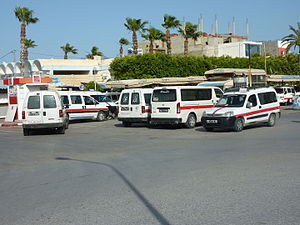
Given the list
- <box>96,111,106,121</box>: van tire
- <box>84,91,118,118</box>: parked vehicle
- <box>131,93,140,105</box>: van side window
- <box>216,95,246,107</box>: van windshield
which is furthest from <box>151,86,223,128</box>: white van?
<box>84,91,118,118</box>: parked vehicle

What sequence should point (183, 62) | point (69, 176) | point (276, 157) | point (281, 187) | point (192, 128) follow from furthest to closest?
point (183, 62)
point (192, 128)
point (276, 157)
point (69, 176)
point (281, 187)

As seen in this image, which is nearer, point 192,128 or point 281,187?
point 281,187

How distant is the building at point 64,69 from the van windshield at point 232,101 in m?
39.5

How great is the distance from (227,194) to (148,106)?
48.4 ft

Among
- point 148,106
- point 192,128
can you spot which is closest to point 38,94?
point 148,106

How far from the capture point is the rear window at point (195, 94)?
1980 centimetres

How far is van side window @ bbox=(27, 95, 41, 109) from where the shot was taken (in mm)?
18016

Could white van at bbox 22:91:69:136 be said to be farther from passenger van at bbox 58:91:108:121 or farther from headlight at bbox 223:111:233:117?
headlight at bbox 223:111:233:117

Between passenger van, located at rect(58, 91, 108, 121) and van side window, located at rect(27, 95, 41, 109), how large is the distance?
5915 millimetres

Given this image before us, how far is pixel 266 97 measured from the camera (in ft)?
63.5

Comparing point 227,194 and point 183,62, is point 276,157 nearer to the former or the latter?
point 227,194

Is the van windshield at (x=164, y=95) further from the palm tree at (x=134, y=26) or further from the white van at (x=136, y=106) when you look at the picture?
the palm tree at (x=134, y=26)

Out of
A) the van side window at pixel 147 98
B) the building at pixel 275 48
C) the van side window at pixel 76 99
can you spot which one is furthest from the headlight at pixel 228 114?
the building at pixel 275 48

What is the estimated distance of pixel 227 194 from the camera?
6781 millimetres
